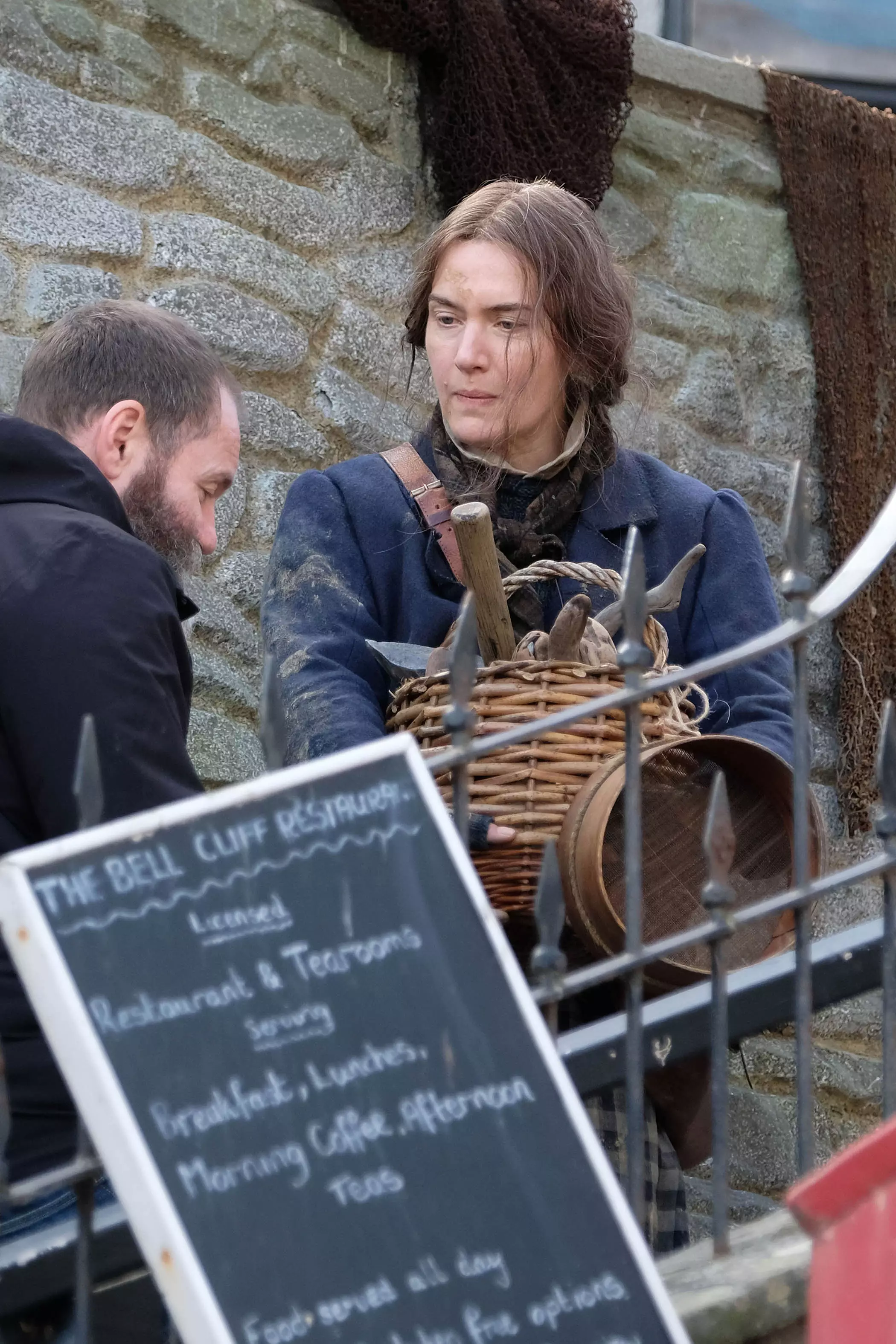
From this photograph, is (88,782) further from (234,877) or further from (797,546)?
(797,546)

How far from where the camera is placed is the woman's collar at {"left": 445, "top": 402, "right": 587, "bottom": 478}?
2625 millimetres

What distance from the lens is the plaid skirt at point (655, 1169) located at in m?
2.26

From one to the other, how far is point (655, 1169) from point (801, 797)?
2.23 ft

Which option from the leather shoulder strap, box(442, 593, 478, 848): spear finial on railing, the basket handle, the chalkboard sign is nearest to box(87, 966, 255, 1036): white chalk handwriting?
the chalkboard sign

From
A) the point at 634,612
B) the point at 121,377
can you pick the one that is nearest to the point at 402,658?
the point at 121,377

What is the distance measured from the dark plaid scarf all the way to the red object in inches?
47.8

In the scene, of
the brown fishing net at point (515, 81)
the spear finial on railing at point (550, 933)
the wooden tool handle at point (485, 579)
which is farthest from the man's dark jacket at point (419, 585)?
the brown fishing net at point (515, 81)

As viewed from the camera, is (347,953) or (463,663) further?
(463,663)

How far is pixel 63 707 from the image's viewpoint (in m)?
1.88

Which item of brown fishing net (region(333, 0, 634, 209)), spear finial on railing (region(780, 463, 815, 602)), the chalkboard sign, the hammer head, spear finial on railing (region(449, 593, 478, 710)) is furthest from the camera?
brown fishing net (region(333, 0, 634, 209))

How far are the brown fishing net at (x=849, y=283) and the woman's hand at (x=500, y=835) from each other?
251cm

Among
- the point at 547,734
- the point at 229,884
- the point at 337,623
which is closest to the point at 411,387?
the point at 337,623

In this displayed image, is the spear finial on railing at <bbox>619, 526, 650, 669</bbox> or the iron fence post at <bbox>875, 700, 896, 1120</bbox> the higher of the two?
the spear finial on railing at <bbox>619, 526, 650, 669</bbox>

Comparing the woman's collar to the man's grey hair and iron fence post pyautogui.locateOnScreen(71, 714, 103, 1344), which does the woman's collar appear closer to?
the man's grey hair
